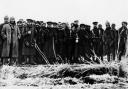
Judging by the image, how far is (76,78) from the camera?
18.3ft

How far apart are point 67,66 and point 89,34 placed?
804 cm

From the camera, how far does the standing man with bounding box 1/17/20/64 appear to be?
11.5m

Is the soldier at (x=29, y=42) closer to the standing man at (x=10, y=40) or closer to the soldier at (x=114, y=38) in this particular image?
the standing man at (x=10, y=40)

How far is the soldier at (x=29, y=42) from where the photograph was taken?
1314cm

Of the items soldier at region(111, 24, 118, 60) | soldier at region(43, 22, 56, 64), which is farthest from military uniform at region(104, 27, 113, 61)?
soldier at region(43, 22, 56, 64)

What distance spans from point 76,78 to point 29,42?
8.02 metres

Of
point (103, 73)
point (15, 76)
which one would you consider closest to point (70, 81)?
point (103, 73)

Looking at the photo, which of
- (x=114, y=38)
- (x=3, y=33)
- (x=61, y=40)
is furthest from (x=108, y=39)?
(x=3, y=33)

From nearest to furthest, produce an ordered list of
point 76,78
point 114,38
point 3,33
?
point 76,78 < point 3,33 < point 114,38

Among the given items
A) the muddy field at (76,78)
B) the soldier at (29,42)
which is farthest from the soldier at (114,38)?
the muddy field at (76,78)

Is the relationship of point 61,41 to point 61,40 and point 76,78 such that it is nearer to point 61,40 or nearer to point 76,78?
point 61,40

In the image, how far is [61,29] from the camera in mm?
13461

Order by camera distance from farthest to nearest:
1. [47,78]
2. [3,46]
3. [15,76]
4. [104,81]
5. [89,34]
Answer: [89,34] < [3,46] < [15,76] < [47,78] < [104,81]

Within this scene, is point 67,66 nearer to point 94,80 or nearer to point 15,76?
point 94,80
